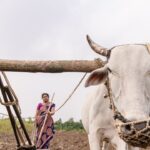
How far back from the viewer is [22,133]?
9102mm

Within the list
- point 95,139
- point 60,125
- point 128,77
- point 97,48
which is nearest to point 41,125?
point 95,139

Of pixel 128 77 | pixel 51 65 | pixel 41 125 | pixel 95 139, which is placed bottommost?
pixel 95 139

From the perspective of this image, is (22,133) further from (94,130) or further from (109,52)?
(109,52)

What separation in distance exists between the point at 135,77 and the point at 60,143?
1628 centimetres

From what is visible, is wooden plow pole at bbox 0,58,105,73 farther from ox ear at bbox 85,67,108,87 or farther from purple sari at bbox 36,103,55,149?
purple sari at bbox 36,103,55,149

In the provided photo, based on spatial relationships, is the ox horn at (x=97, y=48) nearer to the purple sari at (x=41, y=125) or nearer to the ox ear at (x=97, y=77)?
the ox ear at (x=97, y=77)

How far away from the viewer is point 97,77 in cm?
705

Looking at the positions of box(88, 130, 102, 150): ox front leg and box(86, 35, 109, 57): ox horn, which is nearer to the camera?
box(86, 35, 109, 57): ox horn

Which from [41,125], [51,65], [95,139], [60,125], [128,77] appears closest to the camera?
[128,77]

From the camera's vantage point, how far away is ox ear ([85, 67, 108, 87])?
22.7ft

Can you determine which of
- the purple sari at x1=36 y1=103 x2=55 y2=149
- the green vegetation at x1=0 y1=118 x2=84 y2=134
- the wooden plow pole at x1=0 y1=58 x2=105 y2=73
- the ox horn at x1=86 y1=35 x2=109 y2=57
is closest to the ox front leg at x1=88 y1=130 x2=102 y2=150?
the wooden plow pole at x1=0 y1=58 x2=105 y2=73

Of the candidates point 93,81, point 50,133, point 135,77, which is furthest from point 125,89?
point 50,133

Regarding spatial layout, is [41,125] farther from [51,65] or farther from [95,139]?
[51,65]

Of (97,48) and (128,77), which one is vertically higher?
(97,48)
